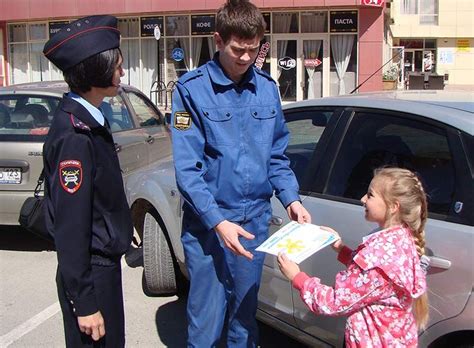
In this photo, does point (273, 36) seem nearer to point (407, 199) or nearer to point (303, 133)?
point (303, 133)

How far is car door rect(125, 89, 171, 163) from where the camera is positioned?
254 inches

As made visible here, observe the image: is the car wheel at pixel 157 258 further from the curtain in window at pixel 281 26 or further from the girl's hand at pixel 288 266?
the curtain in window at pixel 281 26

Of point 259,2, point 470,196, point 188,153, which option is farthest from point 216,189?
point 259,2

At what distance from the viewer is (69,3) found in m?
22.3

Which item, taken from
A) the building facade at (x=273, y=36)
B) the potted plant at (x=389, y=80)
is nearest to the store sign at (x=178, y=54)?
the building facade at (x=273, y=36)

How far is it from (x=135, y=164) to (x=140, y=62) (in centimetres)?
1723

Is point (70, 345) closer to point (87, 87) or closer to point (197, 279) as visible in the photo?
point (197, 279)

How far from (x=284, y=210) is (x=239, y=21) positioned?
3.95ft

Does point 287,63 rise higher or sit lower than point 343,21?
lower

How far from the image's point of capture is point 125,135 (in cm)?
612

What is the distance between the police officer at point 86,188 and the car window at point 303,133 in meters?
1.37

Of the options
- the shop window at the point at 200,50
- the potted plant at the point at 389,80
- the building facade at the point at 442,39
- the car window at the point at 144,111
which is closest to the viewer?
the car window at the point at 144,111

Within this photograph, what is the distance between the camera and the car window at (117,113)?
6230 mm

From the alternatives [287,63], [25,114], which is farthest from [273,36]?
[25,114]
